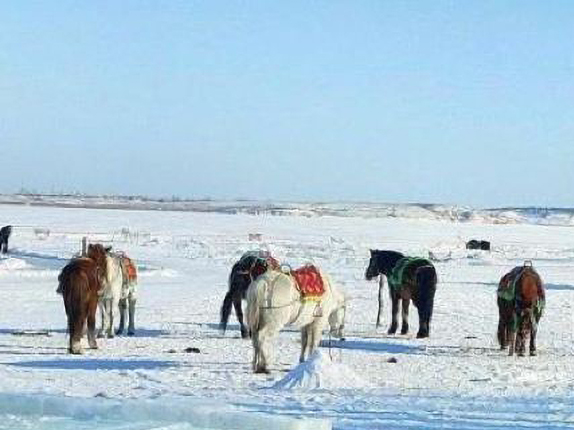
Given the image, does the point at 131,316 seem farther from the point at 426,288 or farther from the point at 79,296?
the point at 426,288

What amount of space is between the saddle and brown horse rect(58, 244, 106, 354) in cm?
287

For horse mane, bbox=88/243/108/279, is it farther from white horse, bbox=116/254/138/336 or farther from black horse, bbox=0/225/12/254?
black horse, bbox=0/225/12/254

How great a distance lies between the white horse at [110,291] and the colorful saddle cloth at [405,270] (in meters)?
4.19

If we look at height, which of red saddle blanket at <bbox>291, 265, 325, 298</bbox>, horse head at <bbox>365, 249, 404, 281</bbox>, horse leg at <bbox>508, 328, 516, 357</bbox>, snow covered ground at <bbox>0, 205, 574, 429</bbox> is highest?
horse head at <bbox>365, 249, 404, 281</bbox>

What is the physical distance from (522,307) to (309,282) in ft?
10.7

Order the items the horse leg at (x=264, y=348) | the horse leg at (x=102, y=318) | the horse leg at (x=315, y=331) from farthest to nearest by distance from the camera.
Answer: the horse leg at (x=102, y=318), the horse leg at (x=315, y=331), the horse leg at (x=264, y=348)

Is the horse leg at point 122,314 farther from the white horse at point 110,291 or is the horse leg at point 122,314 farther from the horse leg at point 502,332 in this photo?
the horse leg at point 502,332

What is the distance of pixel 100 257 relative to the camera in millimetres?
14594

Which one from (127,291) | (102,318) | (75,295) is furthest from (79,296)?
(127,291)

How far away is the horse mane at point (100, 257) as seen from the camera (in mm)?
14477

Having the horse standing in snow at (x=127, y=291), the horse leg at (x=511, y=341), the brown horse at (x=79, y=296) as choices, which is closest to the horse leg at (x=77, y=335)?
the brown horse at (x=79, y=296)

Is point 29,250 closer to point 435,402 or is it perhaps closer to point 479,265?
point 479,265

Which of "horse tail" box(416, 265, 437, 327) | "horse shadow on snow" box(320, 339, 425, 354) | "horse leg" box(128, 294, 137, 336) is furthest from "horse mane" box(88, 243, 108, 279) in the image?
"horse tail" box(416, 265, 437, 327)

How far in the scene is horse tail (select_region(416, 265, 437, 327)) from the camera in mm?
15883
